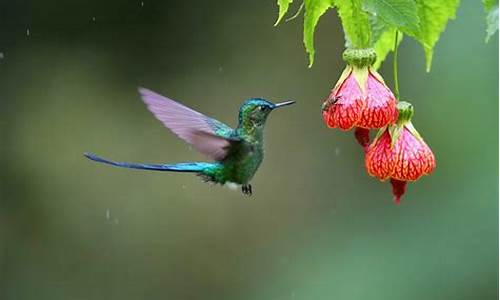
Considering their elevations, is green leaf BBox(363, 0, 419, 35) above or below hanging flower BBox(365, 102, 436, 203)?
above

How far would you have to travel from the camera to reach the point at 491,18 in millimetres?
1314

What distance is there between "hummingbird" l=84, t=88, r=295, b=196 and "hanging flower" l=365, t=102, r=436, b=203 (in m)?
0.14

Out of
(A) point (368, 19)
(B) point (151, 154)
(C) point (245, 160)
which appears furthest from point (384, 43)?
(B) point (151, 154)

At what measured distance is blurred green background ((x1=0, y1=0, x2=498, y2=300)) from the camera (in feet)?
14.1

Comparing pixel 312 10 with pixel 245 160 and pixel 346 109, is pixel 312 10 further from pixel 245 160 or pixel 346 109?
pixel 245 160

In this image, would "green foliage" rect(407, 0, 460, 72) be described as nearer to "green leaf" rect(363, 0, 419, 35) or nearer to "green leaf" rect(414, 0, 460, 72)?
"green leaf" rect(414, 0, 460, 72)

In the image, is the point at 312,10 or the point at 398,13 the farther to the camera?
the point at 312,10

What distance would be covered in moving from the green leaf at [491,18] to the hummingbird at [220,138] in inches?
10.8

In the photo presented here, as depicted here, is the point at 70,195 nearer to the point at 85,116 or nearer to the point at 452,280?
the point at 85,116

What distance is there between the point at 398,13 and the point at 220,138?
360mm

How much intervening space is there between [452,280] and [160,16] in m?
1.77

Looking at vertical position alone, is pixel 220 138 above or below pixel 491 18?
below

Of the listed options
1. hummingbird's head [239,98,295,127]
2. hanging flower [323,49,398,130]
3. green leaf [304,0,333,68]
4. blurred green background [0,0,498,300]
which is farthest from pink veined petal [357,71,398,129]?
blurred green background [0,0,498,300]

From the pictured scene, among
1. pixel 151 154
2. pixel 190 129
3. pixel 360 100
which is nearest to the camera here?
pixel 360 100
